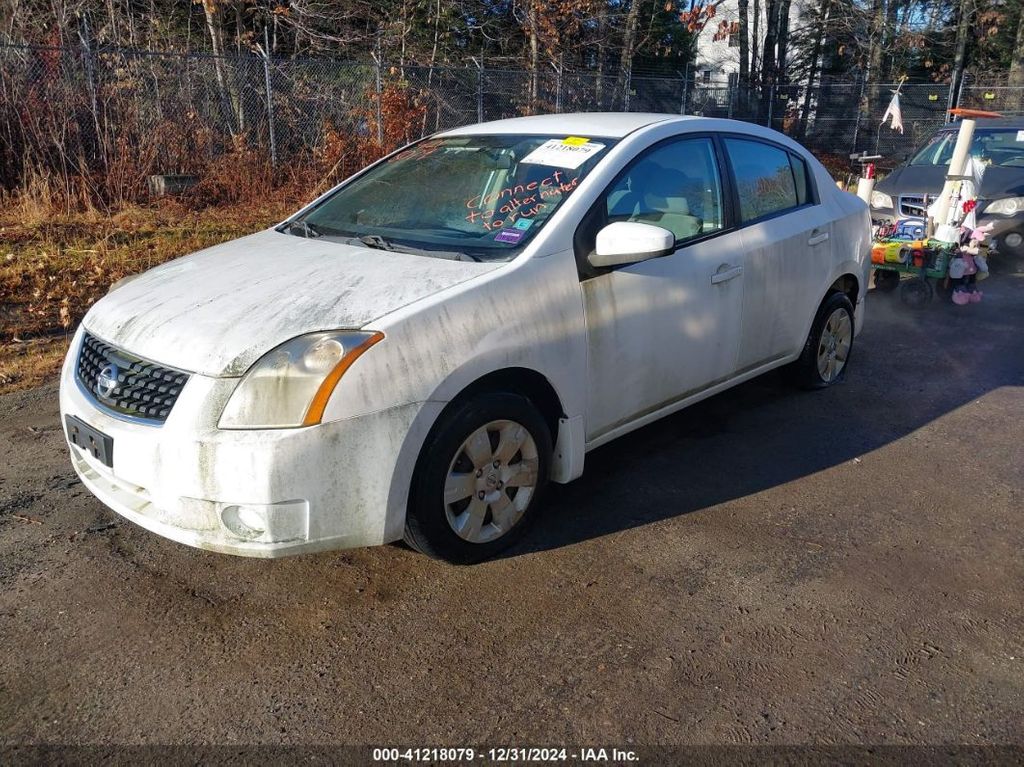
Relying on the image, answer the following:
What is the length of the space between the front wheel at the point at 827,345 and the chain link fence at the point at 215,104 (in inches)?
305

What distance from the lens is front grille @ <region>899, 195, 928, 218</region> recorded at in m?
10.0

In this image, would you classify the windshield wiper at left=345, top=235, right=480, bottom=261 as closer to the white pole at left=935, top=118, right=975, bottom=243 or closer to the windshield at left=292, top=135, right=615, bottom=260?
the windshield at left=292, top=135, right=615, bottom=260

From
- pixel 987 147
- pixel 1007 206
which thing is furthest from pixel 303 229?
pixel 987 147

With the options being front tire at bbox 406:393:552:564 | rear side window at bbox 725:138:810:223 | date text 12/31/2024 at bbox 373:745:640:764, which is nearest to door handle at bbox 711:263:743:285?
rear side window at bbox 725:138:810:223

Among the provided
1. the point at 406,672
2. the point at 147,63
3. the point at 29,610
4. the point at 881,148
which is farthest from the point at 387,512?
the point at 881,148

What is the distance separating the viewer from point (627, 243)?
142 inches

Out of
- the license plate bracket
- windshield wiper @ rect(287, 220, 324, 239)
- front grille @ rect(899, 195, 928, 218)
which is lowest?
the license plate bracket

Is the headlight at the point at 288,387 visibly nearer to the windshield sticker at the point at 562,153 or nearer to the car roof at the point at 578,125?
the windshield sticker at the point at 562,153

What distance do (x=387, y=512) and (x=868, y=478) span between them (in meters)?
2.61

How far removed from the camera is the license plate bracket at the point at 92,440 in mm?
3092

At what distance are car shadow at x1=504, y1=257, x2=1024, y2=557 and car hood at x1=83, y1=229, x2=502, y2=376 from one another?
1216 mm

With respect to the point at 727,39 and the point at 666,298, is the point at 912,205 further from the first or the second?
→ the point at 727,39

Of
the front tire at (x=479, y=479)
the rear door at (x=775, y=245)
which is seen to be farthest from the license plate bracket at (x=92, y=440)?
the rear door at (x=775, y=245)

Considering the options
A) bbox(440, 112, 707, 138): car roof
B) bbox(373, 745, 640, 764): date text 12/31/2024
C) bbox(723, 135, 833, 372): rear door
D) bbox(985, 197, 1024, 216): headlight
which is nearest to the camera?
→ bbox(373, 745, 640, 764): date text 12/31/2024
